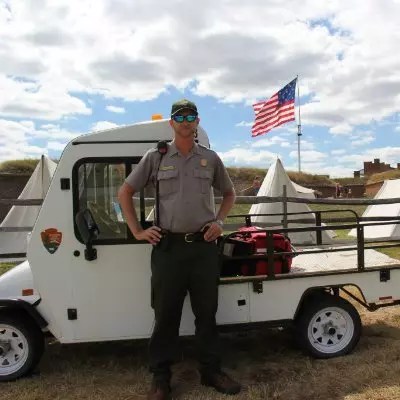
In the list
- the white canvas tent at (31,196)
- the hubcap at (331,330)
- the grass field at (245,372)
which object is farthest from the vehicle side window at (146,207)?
the white canvas tent at (31,196)

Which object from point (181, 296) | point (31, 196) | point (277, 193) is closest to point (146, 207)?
point (181, 296)

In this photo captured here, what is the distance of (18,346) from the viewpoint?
13.6ft

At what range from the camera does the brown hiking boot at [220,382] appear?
378 centimetres

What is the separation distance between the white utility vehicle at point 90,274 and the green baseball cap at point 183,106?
0.47 meters

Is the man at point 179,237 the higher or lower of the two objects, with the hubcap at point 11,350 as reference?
higher

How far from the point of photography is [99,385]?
4.11m

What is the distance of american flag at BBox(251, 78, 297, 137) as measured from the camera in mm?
14844

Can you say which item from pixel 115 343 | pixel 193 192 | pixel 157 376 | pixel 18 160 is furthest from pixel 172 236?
pixel 18 160

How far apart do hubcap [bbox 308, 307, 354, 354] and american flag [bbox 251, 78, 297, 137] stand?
35.1ft

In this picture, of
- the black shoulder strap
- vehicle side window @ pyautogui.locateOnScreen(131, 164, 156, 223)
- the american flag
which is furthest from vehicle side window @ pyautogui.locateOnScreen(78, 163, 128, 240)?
the american flag

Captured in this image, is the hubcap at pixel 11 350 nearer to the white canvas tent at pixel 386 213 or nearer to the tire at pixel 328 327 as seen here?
the tire at pixel 328 327

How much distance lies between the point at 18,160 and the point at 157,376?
20361 mm

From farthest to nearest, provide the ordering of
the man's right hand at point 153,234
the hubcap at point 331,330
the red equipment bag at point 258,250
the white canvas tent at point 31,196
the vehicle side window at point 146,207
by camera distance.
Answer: the white canvas tent at point 31,196 → the hubcap at point 331,330 → the red equipment bag at point 258,250 → the vehicle side window at point 146,207 → the man's right hand at point 153,234

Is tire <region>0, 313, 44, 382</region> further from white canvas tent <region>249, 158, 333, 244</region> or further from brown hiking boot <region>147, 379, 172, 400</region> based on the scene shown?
white canvas tent <region>249, 158, 333, 244</region>
